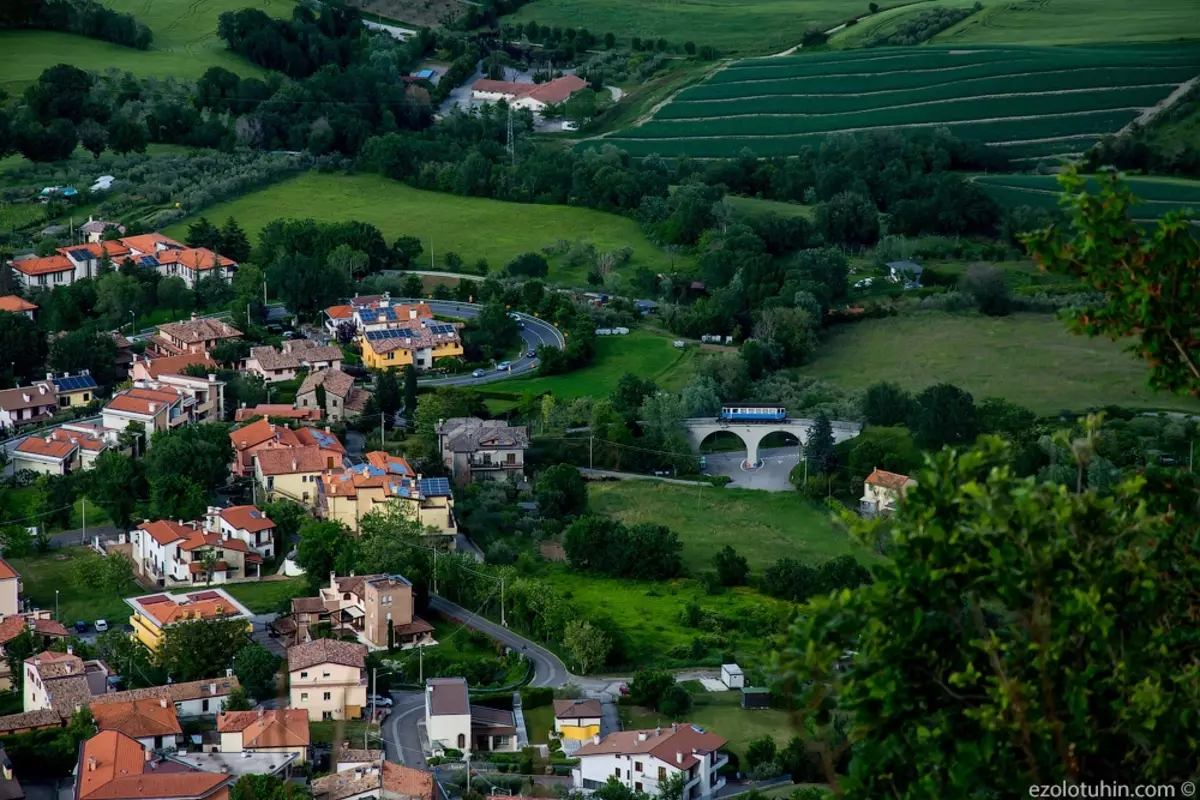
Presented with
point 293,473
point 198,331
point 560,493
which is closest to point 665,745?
point 560,493

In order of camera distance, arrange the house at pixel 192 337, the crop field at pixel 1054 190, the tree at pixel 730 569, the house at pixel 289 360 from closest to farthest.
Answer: the tree at pixel 730 569
the house at pixel 289 360
the house at pixel 192 337
the crop field at pixel 1054 190

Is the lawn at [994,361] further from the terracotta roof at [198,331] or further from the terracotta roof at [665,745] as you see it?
the terracotta roof at [665,745]

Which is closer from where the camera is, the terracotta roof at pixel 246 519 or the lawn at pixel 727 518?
the terracotta roof at pixel 246 519

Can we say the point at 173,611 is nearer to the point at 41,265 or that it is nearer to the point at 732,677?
the point at 732,677

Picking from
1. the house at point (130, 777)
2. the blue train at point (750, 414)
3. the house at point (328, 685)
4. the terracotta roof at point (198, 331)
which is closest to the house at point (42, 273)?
the terracotta roof at point (198, 331)

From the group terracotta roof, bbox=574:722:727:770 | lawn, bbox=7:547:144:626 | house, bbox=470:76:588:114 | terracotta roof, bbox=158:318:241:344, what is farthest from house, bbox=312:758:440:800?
house, bbox=470:76:588:114

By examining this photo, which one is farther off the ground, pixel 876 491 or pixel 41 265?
pixel 41 265

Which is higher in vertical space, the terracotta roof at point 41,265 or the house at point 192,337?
the terracotta roof at point 41,265
